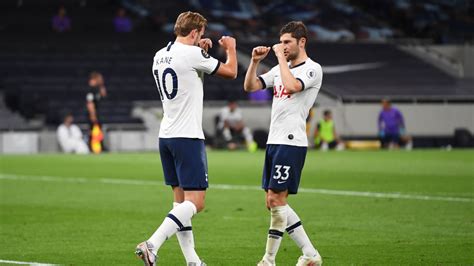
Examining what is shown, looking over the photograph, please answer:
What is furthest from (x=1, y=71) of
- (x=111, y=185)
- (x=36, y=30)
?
(x=111, y=185)

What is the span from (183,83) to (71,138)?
28042 mm

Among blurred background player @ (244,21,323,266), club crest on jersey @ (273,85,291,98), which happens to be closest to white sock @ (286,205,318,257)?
blurred background player @ (244,21,323,266)

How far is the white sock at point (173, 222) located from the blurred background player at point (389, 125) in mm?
31094

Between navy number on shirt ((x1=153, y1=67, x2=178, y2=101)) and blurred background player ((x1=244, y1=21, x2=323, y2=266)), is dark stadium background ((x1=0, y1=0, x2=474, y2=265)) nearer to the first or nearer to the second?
blurred background player ((x1=244, y1=21, x2=323, y2=266))

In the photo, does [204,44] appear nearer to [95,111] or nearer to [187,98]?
[187,98]

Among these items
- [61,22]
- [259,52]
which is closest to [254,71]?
[259,52]

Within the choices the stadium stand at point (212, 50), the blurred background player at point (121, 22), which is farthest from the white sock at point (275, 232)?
the blurred background player at point (121, 22)

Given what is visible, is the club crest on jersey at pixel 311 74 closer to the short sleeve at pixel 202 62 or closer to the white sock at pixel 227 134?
the short sleeve at pixel 202 62

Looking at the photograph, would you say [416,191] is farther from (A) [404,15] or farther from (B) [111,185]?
(A) [404,15]

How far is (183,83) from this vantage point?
10594 millimetres

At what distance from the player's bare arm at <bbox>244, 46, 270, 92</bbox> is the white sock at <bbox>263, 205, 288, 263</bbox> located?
47.7 inches

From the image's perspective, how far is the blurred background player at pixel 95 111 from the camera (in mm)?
37344

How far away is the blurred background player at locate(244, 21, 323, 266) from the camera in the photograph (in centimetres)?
1094

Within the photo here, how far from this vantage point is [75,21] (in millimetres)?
48188
